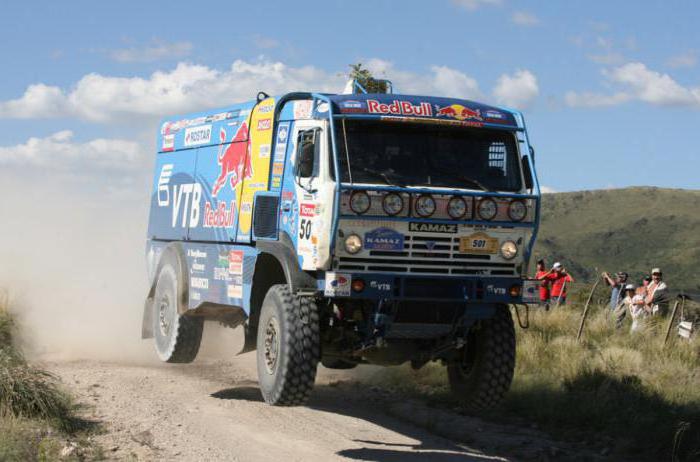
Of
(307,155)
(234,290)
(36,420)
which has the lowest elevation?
(36,420)

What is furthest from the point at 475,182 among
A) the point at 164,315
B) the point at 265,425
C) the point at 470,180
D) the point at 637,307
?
the point at 637,307

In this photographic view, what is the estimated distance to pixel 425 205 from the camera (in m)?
10.4

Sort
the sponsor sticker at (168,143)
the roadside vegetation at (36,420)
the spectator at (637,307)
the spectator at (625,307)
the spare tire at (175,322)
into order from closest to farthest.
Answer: the roadside vegetation at (36,420) < the spare tire at (175,322) < the sponsor sticker at (168,143) < the spectator at (625,307) < the spectator at (637,307)

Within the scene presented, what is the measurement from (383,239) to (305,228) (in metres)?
0.89

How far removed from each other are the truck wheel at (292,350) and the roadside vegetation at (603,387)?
351cm

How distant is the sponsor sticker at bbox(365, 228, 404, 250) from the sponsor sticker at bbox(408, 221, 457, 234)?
16cm

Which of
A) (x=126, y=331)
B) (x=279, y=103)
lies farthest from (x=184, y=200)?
(x=126, y=331)

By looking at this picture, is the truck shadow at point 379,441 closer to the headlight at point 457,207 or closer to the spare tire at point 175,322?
the spare tire at point 175,322

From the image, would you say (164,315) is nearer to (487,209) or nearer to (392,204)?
(392,204)

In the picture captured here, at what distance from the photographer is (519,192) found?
10.9m

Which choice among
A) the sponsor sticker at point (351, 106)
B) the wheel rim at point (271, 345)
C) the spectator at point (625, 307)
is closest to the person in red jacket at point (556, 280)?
the spectator at point (625, 307)

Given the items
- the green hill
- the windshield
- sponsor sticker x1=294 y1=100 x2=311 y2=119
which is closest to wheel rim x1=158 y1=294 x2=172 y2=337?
sponsor sticker x1=294 y1=100 x2=311 y2=119

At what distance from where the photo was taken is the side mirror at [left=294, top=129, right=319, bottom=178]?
10625 millimetres

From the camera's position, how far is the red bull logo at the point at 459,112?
10.9 meters
